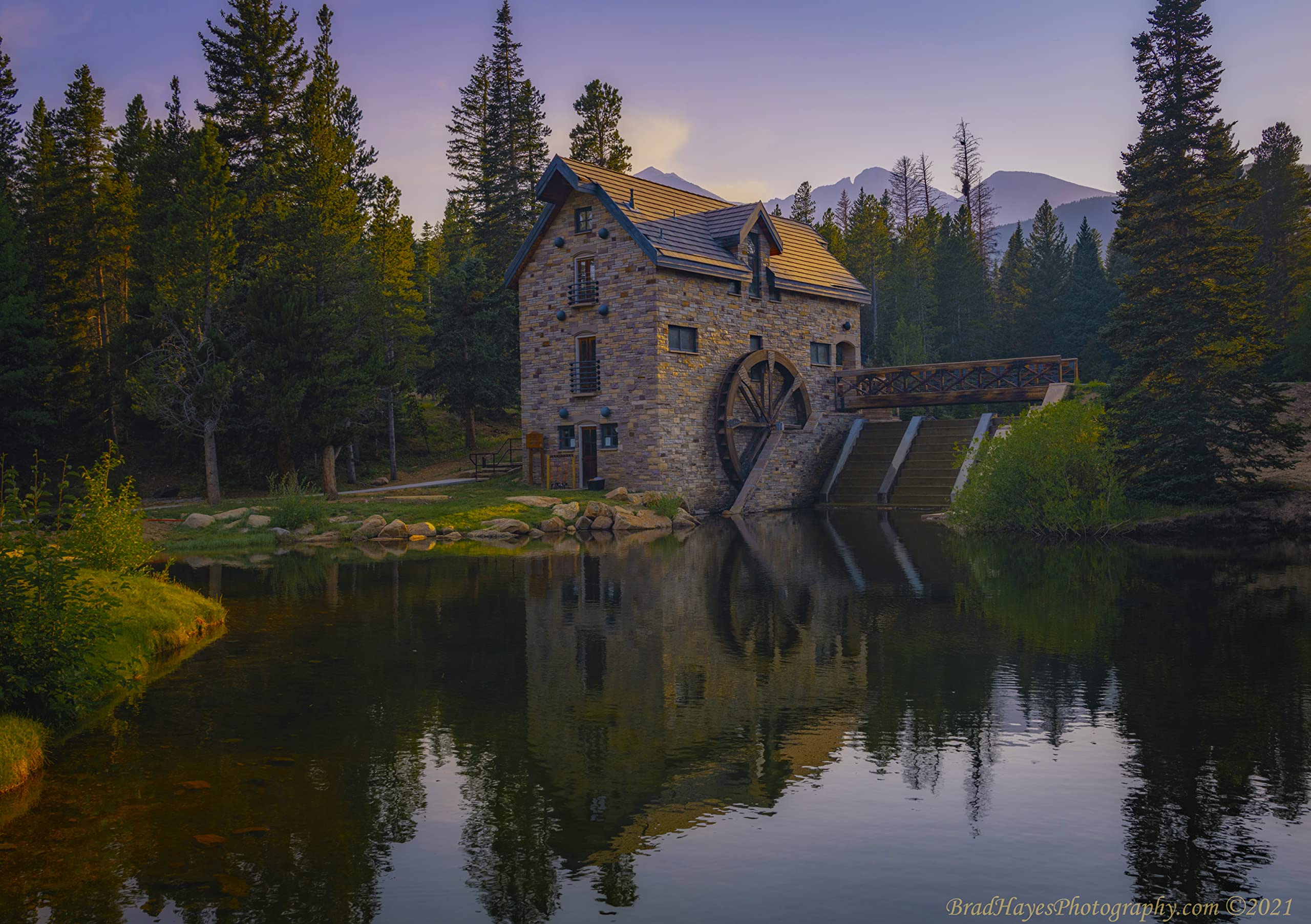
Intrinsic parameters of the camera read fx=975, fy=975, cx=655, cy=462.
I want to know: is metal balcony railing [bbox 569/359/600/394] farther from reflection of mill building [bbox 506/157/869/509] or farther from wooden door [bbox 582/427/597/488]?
Result: wooden door [bbox 582/427/597/488]

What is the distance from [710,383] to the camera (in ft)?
115

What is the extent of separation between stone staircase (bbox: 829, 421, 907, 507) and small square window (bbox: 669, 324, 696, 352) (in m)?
8.95

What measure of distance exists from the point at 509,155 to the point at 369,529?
118ft

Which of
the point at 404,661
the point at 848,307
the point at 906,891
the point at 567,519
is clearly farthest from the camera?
the point at 848,307

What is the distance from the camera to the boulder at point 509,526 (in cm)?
2770

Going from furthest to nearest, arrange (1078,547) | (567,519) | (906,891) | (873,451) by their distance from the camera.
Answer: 1. (873,451)
2. (567,519)
3. (1078,547)
4. (906,891)

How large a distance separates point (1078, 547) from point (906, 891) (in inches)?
733

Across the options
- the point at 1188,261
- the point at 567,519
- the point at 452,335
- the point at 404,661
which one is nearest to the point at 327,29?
the point at 452,335

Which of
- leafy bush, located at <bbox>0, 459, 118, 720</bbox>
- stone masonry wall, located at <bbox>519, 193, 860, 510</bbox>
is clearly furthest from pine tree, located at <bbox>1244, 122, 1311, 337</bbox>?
leafy bush, located at <bbox>0, 459, 118, 720</bbox>

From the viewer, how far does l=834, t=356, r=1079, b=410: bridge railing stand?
3609 centimetres

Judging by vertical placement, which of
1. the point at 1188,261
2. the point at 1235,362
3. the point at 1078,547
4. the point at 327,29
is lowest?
the point at 1078,547

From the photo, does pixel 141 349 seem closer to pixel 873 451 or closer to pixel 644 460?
pixel 644 460

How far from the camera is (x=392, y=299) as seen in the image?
137 feet

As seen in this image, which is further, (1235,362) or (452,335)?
(452,335)
